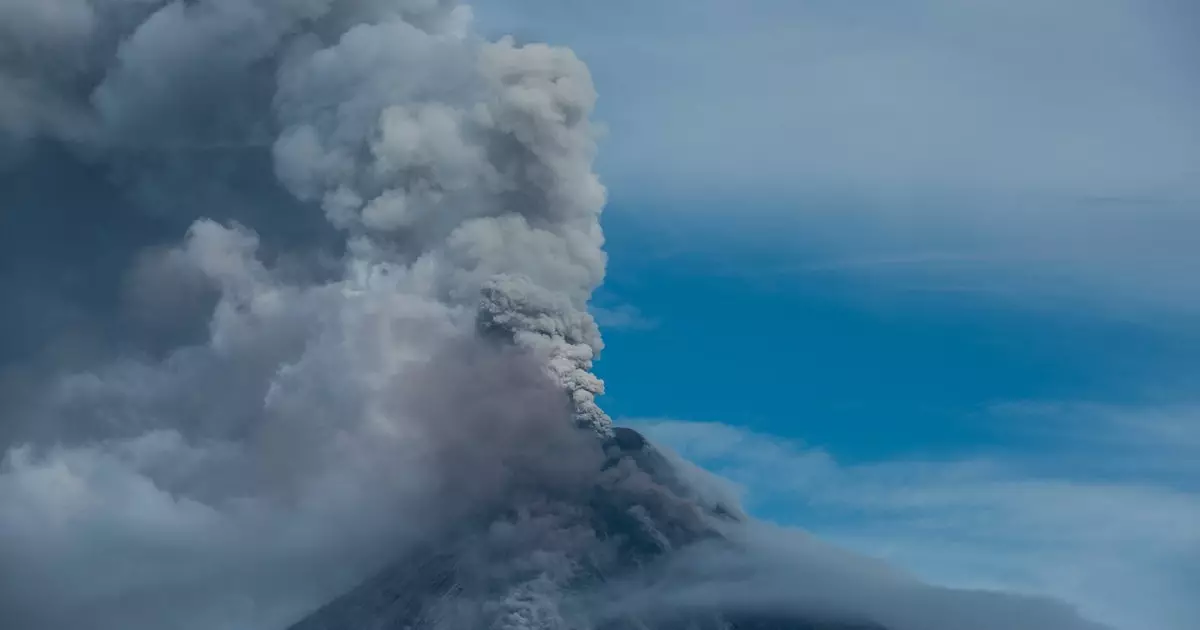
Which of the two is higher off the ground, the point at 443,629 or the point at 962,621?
the point at 962,621

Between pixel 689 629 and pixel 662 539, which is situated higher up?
pixel 662 539

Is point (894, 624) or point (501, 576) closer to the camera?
point (501, 576)

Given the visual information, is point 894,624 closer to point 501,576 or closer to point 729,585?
point 729,585

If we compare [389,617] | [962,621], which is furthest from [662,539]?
[962,621]

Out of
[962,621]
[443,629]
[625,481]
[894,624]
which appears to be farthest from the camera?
[962,621]

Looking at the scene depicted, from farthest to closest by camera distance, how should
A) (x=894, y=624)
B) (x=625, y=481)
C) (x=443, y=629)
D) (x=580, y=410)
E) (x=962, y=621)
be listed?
(x=962, y=621), (x=894, y=624), (x=625, y=481), (x=443, y=629), (x=580, y=410)

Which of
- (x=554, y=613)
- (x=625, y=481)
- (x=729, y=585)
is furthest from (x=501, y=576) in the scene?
(x=729, y=585)

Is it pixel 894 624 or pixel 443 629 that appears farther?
pixel 894 624

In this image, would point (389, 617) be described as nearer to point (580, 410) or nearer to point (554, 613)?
point (554, 613)

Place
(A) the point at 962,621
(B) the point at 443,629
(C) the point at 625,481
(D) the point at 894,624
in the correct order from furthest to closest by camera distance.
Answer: (A) the point at 962,621
(D) the point at 894,624
(C) the point at 625,481
(B) the point at 443,629
